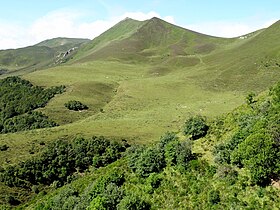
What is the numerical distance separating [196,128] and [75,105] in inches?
2979

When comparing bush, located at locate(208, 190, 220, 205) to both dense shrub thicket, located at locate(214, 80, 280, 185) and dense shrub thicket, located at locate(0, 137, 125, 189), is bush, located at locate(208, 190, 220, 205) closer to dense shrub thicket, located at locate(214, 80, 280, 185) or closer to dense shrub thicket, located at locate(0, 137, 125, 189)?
dense shrub thicket, located at locate(214, 80, 280, 185)

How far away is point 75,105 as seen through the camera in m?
116

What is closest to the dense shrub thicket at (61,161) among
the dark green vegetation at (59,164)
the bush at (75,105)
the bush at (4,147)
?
the dark green vegetation at (59,164)

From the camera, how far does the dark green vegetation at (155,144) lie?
3322 cm

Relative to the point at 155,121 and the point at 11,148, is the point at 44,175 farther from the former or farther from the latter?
the point at 155,121

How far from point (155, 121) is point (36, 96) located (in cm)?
5233

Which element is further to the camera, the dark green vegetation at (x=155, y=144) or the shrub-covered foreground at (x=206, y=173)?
the dark green vegetation at (x=155, y=144)

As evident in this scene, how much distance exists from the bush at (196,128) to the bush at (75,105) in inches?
2876

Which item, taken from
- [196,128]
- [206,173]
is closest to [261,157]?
[206,173]

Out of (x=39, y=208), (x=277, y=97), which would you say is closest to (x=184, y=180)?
(x=277, y=97)

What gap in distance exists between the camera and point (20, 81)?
14975cm

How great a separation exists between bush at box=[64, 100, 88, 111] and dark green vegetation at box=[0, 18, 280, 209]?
626 mm

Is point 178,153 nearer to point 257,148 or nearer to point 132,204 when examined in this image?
point 132,204

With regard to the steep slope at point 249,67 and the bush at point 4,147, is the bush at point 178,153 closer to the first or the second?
the bush at point 4,147
